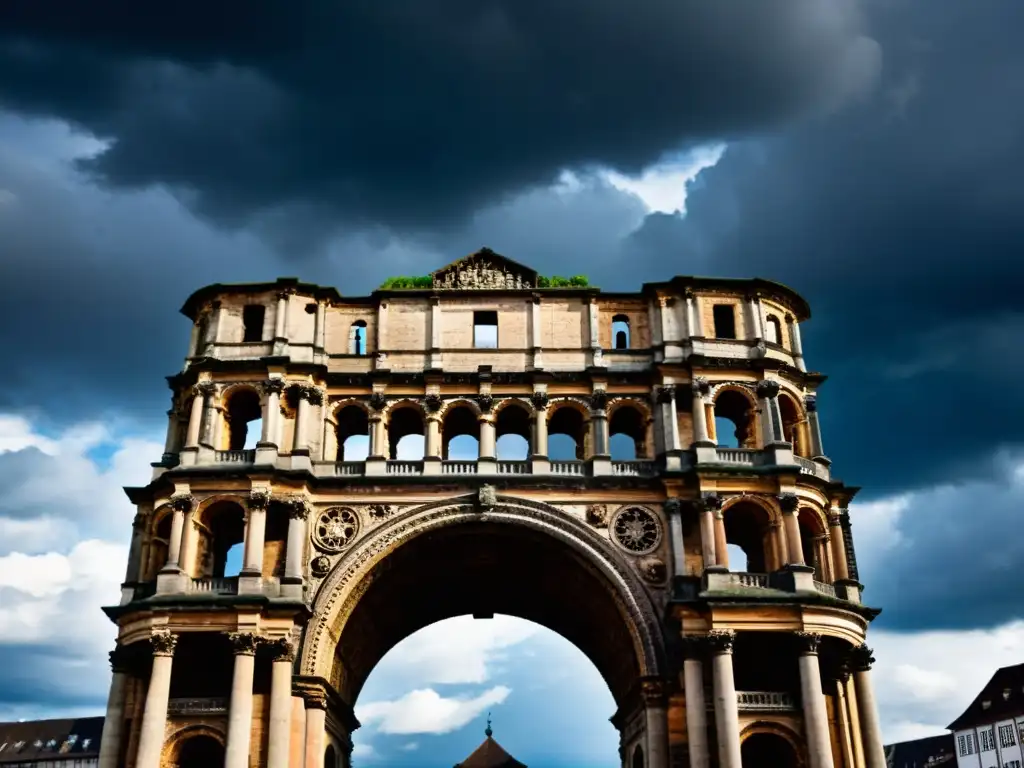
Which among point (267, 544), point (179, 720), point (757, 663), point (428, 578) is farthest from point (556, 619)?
point (179, 720)

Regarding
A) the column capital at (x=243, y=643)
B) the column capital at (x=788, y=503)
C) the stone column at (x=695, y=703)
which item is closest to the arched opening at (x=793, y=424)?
the column capital at (x=788, y=503)

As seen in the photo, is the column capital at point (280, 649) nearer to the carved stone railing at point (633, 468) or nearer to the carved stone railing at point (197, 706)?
the carved stone railing at point (197, 706)

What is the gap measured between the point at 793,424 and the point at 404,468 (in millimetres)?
17343

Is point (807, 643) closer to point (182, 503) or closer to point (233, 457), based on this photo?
point (233, 457)

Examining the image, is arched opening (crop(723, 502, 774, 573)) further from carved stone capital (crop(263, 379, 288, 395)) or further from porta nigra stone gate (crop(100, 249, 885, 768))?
carved stone capital (crop(263, 379, 288, 395))

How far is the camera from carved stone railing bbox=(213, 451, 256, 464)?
4469cm

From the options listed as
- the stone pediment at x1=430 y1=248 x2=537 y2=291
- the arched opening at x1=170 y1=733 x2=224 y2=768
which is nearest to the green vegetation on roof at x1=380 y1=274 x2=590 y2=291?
the stone pediment at x1=430 y1=248 x2=537 y2=291

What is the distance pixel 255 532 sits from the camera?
4253 centimetres

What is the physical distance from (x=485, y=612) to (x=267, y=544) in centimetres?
1305

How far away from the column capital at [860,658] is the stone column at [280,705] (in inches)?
866

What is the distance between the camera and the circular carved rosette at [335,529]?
144ft

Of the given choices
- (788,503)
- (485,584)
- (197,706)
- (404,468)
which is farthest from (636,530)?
(197,706)

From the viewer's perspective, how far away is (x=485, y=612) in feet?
171

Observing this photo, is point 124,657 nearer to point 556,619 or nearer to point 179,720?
point 179,720
